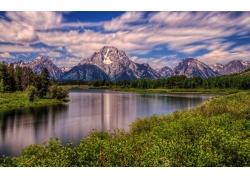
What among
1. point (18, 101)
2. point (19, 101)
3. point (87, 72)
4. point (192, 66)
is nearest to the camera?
point (192, 66)

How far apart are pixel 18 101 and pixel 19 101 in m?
0.25

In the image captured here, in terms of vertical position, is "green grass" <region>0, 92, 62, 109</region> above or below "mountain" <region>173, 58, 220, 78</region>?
below

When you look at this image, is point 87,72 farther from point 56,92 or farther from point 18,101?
point 18,101

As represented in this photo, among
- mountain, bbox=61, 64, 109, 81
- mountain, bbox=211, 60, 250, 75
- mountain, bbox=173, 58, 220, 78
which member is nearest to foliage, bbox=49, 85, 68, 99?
mountain, bbox=61, 64, 109, 81

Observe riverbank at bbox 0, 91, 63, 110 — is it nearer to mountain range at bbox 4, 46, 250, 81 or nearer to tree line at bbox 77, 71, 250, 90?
mountain range at bbox 4, 46, 250, 81

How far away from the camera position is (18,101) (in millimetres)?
22766

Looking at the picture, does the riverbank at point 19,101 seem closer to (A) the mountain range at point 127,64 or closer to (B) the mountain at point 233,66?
(A) the mountain range at point 127,64

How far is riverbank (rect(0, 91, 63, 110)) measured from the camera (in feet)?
68.7

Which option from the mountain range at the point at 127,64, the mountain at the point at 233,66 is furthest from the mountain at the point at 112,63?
the mountain at the point at 233,66

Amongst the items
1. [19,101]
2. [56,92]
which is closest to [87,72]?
[56,92]

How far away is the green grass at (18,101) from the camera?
2094 cm

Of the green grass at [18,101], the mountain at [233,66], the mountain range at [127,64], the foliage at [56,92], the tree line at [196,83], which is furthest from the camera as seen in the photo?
the foliage at [56,92]

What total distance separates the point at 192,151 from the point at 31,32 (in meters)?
6.84
